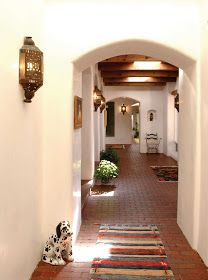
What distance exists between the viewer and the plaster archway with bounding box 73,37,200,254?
4.35 meters

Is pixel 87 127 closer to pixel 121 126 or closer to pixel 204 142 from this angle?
pixel 204 142

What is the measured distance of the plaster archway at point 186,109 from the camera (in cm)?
435

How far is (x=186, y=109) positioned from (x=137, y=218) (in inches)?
81.9

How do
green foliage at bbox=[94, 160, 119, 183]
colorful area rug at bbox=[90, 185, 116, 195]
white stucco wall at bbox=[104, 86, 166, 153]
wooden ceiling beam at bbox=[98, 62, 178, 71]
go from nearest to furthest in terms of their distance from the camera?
colorful area rug at bbox=[90, 185, 116, 195], green foliage at bbox=[94, 160, 119, 183], wooden ceiling beam at bbox=[98, 62, 178, 71], white stucco wall at bbox=[104, 86, 166, 153]

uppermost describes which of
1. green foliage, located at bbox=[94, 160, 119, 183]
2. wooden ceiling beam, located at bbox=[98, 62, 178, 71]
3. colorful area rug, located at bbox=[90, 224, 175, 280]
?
wooden ceiling beam, located at bbox=[98, 62, 178, 71]

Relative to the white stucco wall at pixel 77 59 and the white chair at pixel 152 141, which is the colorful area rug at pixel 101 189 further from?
the white chair at pixel 152 141

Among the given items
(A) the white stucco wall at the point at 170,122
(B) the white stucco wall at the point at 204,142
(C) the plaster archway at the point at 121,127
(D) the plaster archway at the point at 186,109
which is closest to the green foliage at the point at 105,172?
(D) the plaster archway at the point at 186,109

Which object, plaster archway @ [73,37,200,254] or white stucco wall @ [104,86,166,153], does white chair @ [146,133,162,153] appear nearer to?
white stucco wall @ [104,86,166,153]

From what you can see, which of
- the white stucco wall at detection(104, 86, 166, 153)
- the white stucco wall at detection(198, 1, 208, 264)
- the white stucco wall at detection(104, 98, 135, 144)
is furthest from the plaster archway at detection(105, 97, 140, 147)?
the white stucco wall at detection(198, 1, 208, 264)

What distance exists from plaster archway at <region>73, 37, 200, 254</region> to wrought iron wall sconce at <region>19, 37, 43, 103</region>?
1.12 meters

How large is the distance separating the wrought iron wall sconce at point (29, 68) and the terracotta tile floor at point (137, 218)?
1978 millimetres

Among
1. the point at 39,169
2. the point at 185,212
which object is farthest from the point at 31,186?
the point at 185,212

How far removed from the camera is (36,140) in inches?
152

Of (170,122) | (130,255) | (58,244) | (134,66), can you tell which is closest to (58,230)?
(58,244)
